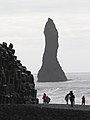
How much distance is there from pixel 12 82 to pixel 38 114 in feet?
53.4

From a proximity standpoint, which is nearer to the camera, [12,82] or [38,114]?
[38,114]

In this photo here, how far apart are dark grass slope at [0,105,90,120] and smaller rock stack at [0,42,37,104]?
9984mm

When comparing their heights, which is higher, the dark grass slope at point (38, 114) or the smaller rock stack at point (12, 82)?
the smaller rock stack at point (12, 82)

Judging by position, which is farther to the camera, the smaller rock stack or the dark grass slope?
the smaller rock stack

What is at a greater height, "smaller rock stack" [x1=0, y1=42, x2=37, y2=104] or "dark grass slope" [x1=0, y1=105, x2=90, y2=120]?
"smaller rock stack" [x1=0, y1=42, x2=37, y2=104]

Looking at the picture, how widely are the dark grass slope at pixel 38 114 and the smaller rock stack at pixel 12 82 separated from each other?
9984mm

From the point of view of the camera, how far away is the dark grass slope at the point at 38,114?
39.3 m

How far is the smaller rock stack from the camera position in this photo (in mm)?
53656

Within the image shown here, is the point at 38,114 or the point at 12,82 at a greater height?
the point at 12,82

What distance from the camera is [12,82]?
57031mm

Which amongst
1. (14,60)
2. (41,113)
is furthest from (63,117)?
(14,60)

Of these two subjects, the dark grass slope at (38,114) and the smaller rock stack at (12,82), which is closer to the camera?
the dark grass slope at (38,114)

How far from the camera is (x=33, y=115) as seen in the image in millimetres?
40719

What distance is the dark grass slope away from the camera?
39312mm
